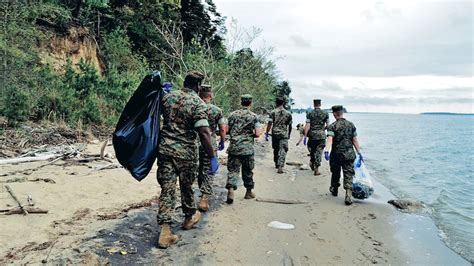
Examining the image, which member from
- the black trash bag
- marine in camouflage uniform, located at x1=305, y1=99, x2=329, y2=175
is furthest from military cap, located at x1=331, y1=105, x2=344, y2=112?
the black trash bag

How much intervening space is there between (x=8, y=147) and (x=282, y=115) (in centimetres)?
666

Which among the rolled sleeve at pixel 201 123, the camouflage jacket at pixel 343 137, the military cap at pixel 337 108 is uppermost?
the military cap at pixel 337 108

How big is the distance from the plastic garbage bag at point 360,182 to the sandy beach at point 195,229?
189 mm

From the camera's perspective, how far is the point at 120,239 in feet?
14.5

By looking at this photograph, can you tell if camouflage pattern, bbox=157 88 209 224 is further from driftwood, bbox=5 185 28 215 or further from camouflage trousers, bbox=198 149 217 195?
driftwood, bbox=5 185 28 215

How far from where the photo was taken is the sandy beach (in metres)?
4.11

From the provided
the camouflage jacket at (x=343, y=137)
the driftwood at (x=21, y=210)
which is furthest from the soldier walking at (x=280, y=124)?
the driftwood at (x=21, y=210)

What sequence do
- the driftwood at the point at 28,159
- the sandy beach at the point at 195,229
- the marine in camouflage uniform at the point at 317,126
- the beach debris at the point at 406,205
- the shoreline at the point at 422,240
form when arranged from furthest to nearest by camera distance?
the marine in camouflage uniform at the point at 317,126 < the driftwood at the point at 28,159 < the beach debris at the point at 406,205 < the shoreline at the point at 422,240 < the sandy beach at the point at 195,229

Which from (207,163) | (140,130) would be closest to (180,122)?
(140,130)

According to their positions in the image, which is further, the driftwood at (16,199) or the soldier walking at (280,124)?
the soldier walking at (280,124)

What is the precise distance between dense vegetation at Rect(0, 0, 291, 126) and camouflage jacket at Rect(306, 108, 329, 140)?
808cm

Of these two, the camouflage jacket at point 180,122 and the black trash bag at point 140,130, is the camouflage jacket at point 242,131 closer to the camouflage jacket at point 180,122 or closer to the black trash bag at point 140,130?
the camouflage jacket at point 180,122

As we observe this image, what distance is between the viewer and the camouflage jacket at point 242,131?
662 centimetres

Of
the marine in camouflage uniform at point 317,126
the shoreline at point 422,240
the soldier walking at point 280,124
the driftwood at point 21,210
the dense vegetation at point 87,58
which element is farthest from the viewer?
the dense vegetation at point 87,58
